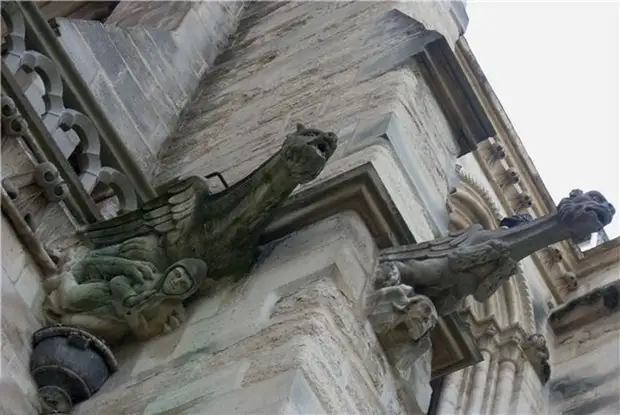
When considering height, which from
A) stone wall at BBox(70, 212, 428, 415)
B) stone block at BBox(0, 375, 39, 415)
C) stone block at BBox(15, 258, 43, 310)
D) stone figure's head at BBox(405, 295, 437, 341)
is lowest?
stone figure's head at BBox(405, 295, 437, 341)

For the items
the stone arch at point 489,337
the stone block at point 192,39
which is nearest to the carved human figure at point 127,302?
the stone block at point 192,39

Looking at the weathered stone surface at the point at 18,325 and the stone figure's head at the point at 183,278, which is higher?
the weathered stone surface at the point at 18,325

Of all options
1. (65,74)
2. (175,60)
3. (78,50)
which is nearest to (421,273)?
(65,74)

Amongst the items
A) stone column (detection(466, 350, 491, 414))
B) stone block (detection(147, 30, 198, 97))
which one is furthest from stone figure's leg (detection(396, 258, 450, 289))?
stone column (detection(466, 350, 491, 414))

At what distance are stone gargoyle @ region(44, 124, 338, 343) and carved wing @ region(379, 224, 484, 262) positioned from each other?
15.4 inches

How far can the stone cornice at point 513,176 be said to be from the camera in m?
10.3

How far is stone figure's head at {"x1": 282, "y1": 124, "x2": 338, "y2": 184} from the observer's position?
4793 mm

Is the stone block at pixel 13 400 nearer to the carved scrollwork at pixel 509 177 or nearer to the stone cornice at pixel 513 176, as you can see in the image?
the stone cornice at pixel 513 176

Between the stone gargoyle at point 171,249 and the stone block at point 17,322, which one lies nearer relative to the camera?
the stone block at point 17,322

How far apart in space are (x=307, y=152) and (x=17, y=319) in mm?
1037

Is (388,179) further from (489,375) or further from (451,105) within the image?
(489,375)

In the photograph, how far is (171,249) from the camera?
16.7 ft

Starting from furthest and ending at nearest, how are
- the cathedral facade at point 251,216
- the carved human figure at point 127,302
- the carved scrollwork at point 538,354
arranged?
the carved scrollwork at point 538,354 → the carved human figure at point 127,302 → the cathedral facade at point 251,216

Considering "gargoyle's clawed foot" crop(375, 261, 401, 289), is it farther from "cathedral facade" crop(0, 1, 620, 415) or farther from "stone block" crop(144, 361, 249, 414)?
"stone block" crop(144, 361, 249, 414)
